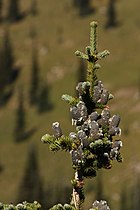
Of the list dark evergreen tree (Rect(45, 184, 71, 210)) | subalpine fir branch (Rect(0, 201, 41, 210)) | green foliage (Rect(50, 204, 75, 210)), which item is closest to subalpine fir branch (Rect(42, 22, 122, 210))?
green foliage (Rect(50, 204, 75, 210))

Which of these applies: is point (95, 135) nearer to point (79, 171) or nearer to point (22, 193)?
point (79, 171)

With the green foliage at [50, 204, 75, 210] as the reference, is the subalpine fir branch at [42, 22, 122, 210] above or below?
above

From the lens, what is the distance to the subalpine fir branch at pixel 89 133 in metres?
12.2

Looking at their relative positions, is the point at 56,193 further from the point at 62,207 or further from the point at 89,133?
the point at 89,133

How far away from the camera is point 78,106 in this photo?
12.4 m

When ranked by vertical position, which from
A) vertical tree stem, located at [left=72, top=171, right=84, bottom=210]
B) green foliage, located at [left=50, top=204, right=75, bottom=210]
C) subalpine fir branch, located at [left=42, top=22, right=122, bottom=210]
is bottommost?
green foliage, located at [left=50, top=204, right=75, bottom=210]

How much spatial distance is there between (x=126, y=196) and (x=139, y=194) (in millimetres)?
3261

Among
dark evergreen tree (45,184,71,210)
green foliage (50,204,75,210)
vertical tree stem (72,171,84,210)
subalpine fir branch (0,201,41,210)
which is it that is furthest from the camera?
dark evergreen tree (45,184,71,210)

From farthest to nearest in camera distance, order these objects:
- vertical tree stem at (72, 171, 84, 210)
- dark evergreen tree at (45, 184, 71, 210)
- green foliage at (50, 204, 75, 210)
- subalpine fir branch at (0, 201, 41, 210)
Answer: dark evergreen tree at (45, 184, 71, 210) < vertical tree stem at (72, 171, 84, 210) < green foliage at (50, 204, 75, 210) < subalpine fir branch at (0, 201, 41, 210)

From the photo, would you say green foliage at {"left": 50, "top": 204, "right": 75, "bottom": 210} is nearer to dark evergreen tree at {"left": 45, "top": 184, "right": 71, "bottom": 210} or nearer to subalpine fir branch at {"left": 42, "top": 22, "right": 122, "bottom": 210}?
subalpine fir branch at {"left": 42, "top": 22, "right": 122, "bottom": 210}

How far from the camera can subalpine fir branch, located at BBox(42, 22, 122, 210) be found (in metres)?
12.2

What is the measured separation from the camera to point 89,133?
12203 millimetres

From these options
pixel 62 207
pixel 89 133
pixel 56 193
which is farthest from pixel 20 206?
pixel 56 193

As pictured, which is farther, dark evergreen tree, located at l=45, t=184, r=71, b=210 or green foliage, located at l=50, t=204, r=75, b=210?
dark evergreen tree, located at l=45, t=184, r=71, b=210
